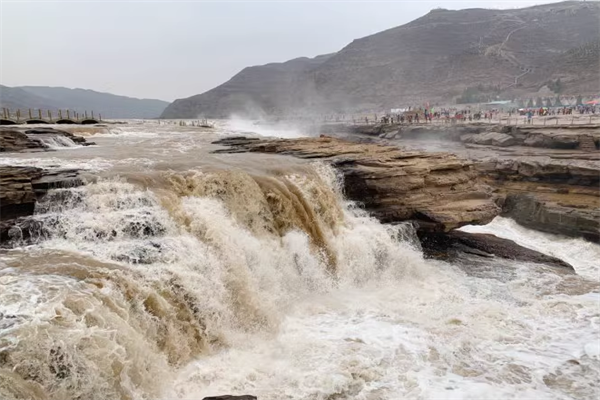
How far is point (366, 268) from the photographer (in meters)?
10.3

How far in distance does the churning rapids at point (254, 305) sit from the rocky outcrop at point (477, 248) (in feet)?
3.27

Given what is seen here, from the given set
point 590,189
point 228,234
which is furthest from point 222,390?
point 590,189

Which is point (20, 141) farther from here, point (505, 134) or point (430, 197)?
point (505, 134)

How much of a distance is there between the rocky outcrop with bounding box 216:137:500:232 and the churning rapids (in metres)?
0.97

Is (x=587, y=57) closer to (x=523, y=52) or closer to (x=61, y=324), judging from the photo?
(x=523, y=52)

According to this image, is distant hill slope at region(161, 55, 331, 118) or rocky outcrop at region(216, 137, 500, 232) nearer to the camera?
rocky outcrop at region(216, 137, 500, 232)

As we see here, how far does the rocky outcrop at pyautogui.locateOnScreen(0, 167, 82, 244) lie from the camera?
23.8 ft

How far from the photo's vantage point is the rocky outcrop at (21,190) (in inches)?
285

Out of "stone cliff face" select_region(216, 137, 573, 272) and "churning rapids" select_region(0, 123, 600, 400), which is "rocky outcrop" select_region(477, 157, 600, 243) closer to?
"stone cliff face" select_region(216, 137, 573, 272)

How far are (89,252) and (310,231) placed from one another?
4759 millimetres

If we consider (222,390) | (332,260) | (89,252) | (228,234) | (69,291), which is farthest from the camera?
(332,260)

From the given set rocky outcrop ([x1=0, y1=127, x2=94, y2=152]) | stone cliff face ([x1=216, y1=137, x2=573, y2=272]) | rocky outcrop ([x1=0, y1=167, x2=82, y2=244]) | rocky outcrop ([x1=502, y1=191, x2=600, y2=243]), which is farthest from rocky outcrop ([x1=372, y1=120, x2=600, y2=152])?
rocky outcrop ([x1=0, y1=127, x2=94, y2=152])

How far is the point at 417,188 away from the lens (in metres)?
12.3

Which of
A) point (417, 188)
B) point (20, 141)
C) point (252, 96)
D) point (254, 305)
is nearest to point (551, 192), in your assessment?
point (417, 188)
